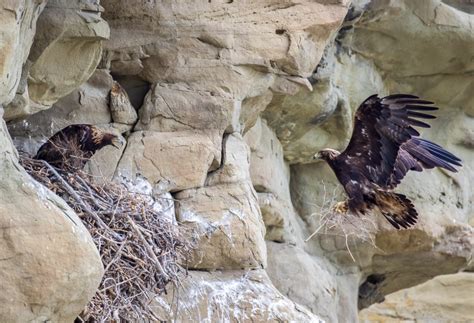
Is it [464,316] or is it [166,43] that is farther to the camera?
[464,316]

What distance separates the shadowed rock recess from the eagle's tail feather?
57 centimetres

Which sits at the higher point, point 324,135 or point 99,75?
point 99,75

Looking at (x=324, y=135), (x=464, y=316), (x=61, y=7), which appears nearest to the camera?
(x=61, y=7)

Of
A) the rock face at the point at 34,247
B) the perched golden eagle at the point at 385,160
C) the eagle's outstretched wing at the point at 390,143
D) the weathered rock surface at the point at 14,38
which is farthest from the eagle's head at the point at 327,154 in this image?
the rock face at the point at 34,247

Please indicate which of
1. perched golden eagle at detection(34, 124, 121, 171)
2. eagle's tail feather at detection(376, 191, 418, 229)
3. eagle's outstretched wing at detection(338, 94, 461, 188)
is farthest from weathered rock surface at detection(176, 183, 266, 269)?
eagle's tail feather at detection(376, 191, 418, 229)

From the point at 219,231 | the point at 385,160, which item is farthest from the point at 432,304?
the point at 219,231

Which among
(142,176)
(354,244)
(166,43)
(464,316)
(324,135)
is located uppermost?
(166,43)

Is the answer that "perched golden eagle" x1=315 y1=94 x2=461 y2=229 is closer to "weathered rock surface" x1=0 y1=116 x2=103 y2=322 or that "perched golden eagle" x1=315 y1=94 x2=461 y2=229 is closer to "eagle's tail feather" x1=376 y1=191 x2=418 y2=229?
"eagle's tail feather" x1=376 y1=191 x2=418 y2=229

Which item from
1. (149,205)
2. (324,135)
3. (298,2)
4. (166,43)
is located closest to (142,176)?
(149,205)

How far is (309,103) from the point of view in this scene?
6.83 meters

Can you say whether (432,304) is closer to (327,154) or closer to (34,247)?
(327,154)

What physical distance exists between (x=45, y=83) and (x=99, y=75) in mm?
492

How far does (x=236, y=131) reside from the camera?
19.3 ft

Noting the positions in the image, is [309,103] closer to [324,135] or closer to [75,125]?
[324,135]
